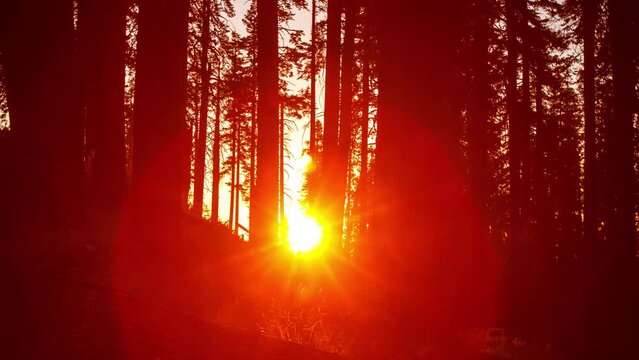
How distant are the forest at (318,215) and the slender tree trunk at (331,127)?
63 mm

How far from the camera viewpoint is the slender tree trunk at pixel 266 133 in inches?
469

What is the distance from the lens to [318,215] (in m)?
15.9

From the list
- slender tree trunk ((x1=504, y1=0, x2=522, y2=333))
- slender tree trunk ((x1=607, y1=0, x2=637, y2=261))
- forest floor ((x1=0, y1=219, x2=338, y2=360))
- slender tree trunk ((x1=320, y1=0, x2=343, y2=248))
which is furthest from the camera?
slender tree trunk ((x1=504, y1=0, x2=522, y2=333))

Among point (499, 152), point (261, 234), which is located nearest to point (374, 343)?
point (261, 234)

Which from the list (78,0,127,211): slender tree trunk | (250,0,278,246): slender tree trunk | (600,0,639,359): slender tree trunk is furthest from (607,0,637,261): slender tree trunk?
(78,0,127,211): slender tree trunk

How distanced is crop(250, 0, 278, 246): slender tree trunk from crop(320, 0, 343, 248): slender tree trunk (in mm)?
3320

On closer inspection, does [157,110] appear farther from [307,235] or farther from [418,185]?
[307,235]

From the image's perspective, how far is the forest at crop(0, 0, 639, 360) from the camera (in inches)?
187

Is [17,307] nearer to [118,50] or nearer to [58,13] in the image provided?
[58,13]

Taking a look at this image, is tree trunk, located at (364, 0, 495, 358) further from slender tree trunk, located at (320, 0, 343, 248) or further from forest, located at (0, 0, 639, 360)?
slender tree trunk, located at (320, 0, 343, 248)

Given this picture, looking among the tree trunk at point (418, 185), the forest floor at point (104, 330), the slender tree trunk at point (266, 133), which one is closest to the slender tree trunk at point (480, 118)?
the slender tree trunk at point (266, 133)

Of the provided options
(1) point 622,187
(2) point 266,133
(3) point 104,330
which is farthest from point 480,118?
(3) point 104,330

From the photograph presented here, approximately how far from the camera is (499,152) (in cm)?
2128

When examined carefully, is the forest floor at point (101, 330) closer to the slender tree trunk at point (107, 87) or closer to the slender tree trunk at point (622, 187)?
the slender tree trunk at point (107, 87)
